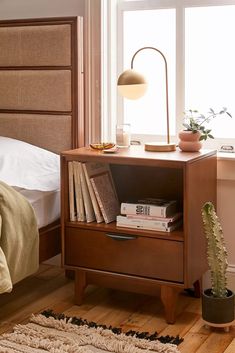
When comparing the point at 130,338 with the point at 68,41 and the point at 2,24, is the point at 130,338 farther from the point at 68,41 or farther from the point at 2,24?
the point at 2,24

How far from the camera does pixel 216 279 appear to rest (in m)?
2.80

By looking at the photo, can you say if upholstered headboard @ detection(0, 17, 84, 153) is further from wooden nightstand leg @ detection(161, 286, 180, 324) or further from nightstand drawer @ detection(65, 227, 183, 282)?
wooden nightstand leg @ detection(161, 286, 180, 324)

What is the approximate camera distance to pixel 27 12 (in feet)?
12.3

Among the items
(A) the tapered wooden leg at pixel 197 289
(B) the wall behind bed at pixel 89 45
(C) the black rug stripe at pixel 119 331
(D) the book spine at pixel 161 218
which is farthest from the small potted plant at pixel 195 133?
(C) the black rug stripe at pixel 119 331

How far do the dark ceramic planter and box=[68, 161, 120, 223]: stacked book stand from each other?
63 centimetres

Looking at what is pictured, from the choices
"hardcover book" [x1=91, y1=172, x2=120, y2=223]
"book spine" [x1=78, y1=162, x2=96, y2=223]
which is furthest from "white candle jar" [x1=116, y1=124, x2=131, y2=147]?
"book spine" [x1=78, y1=162, x2=96, y2=223]

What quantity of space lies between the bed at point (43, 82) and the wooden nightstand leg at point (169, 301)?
40.7 inches

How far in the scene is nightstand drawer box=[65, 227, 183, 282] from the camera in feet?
9.41

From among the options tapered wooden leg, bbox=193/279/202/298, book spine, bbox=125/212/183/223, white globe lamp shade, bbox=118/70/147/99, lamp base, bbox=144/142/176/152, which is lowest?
tapered wooden leg, bbox=193/279/202/298

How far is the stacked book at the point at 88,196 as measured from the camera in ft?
10.1

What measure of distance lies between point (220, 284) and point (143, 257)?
368mm

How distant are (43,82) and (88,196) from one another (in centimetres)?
84

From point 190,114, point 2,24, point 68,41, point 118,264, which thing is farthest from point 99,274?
point 2,24

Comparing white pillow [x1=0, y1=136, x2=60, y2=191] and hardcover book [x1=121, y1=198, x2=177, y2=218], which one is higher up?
white pillow [x1=0, y1=136, x2=60, y2=191]
